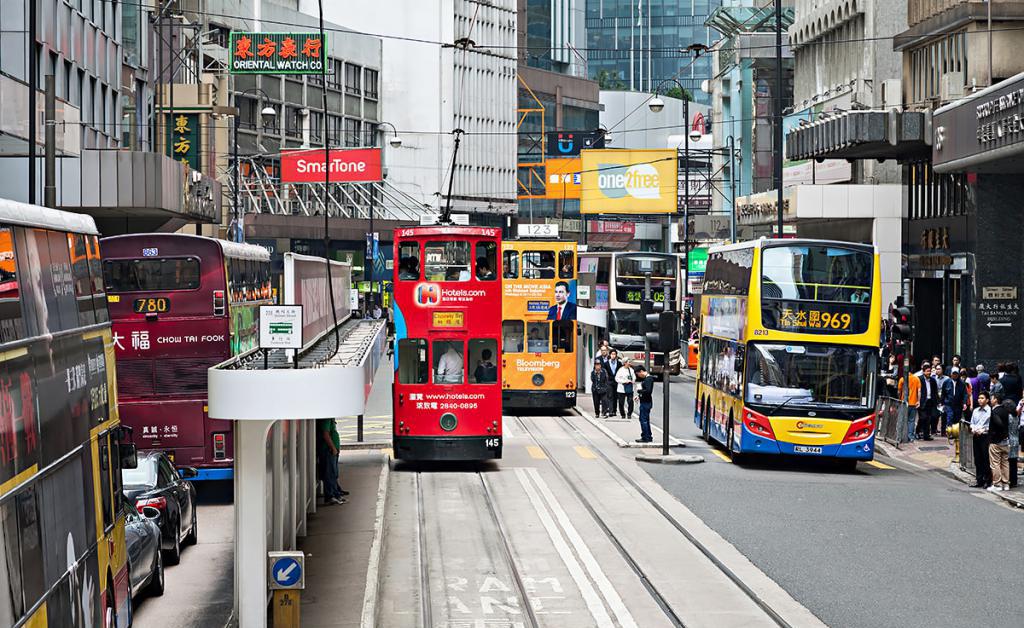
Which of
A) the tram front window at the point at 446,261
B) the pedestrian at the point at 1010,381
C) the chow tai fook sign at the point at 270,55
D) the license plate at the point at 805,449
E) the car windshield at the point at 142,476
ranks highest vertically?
the chow tai fook sign at the point at 270,55

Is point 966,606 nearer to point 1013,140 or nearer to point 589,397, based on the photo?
point 1013,140

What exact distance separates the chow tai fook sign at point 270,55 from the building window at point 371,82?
41.9 m

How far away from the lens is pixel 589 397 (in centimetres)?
4775

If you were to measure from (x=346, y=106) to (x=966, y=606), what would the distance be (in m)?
84.0

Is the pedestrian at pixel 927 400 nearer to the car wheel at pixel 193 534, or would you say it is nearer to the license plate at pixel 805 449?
the license plate at pixel 805 449

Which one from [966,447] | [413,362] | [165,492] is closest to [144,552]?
[165,492]

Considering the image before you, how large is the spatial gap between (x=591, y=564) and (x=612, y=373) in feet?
71.6

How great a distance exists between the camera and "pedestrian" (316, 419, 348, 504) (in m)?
22.2

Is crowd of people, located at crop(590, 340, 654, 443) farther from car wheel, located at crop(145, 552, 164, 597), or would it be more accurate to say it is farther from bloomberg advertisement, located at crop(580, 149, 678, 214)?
car wheel, located at crop(145, 552, 164, 597)

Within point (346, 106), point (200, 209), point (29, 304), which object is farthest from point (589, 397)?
point (346, 106)

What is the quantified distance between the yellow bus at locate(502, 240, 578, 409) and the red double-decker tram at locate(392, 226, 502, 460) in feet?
41.5

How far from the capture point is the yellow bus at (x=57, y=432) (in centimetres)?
795

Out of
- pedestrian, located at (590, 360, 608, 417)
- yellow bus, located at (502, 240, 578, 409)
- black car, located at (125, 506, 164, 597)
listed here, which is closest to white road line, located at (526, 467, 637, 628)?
black car, located at (125, 506, 164, 597)

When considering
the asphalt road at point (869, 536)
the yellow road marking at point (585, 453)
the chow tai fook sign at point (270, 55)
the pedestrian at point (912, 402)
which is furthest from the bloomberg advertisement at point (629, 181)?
the asphalt road at point (869, 536)
